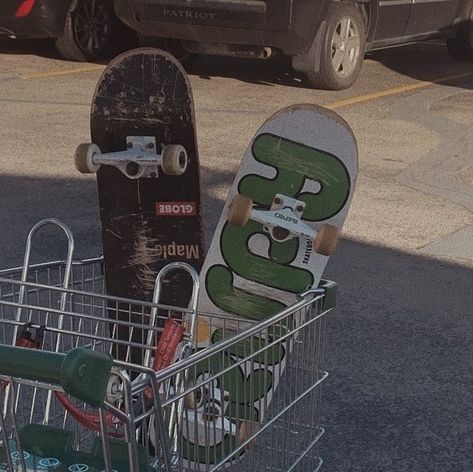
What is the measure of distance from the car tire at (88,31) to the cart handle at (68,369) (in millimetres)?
10213

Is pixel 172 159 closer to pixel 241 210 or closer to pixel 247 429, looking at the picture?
pixel 241 210

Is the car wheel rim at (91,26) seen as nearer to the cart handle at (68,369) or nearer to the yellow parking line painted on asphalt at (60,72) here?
the yellow parking line painted on asphalt at (60,72)

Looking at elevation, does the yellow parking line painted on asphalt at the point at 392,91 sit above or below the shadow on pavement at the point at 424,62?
above

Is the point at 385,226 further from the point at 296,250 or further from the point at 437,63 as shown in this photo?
the point at 437,63

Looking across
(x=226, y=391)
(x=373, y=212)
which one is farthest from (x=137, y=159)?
(x=373, y=212)

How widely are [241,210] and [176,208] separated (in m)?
0.37

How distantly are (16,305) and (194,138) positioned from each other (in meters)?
0.96

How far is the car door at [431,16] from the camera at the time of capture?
448 inches

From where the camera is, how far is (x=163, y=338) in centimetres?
256

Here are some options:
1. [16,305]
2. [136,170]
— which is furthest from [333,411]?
[16,305]

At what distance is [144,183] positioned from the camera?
10.2ft

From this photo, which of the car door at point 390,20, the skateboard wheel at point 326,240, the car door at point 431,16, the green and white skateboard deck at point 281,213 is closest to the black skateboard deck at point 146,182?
the green and white skateboard deck at point 281,213

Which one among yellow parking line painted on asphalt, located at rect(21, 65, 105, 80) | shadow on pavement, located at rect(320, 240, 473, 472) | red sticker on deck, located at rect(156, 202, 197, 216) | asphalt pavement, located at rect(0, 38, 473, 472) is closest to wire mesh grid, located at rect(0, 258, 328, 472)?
red sticker on deck, located at rect(156, 202, 197, 216)

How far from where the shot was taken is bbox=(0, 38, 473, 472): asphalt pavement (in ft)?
12.9
